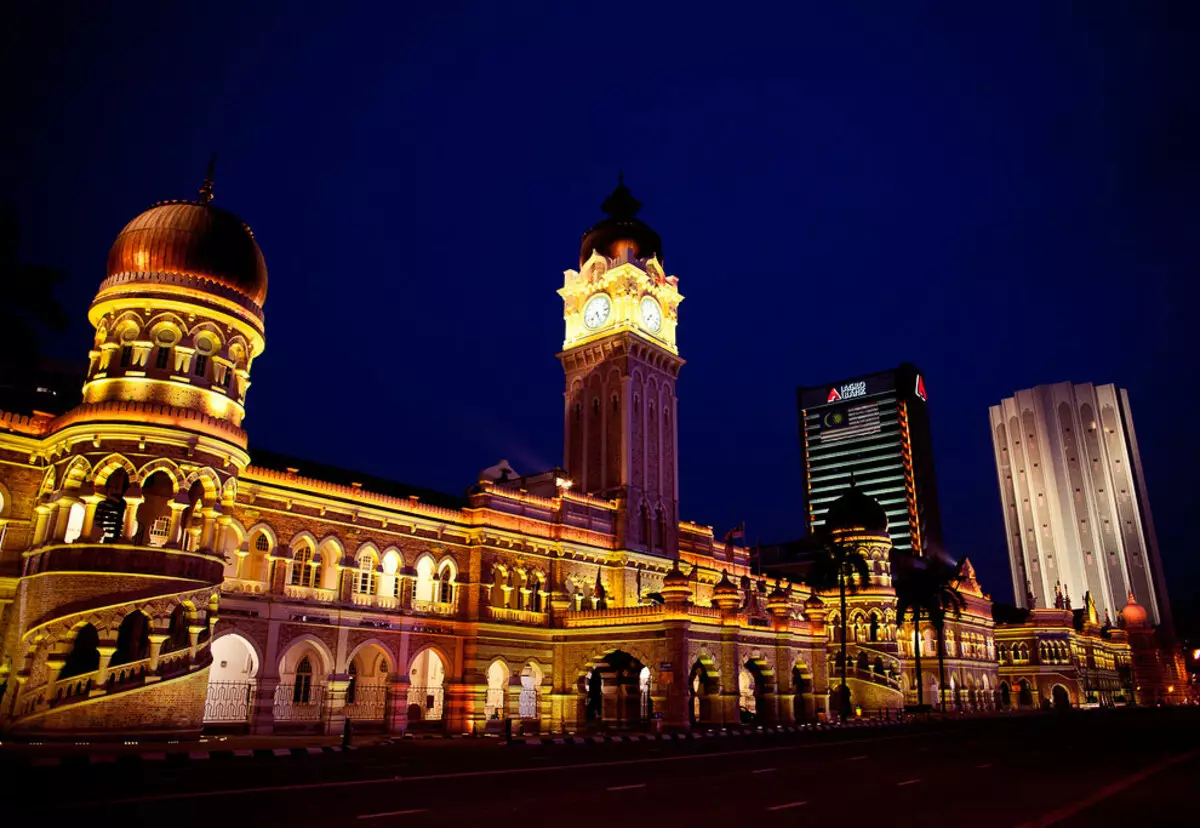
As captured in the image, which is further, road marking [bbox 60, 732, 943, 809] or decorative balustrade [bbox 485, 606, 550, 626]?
decorative balustrade [bbox 485, 606, 550, 626]

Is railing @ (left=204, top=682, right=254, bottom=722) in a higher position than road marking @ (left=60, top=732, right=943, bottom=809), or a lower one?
higher

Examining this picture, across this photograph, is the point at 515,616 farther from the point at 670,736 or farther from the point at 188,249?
the point at 188,249

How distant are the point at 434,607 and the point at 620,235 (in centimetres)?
2699

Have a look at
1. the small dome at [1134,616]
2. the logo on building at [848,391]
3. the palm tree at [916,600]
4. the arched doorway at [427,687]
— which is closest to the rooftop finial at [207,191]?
the arched doorway at [427,687]

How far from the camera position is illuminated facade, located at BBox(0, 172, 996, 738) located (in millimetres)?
25330

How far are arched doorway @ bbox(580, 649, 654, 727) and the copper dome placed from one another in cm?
2406

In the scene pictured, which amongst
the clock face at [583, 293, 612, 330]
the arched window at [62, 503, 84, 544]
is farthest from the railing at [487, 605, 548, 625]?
the clock face at [583, 293, 612, 330]

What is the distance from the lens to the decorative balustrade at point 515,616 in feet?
132

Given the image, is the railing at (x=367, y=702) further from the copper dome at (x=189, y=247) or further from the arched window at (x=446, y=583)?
the copper dome at (x=189, y=247)

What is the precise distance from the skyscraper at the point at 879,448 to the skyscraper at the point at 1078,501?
62.7ft

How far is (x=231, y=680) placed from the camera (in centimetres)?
3403

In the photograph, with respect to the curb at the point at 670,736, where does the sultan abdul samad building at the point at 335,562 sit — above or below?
above

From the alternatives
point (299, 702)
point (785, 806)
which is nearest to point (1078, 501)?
point (299, 702)

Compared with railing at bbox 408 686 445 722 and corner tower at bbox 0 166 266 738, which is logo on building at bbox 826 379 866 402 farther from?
corner tower at bbox 0 166 266 738
